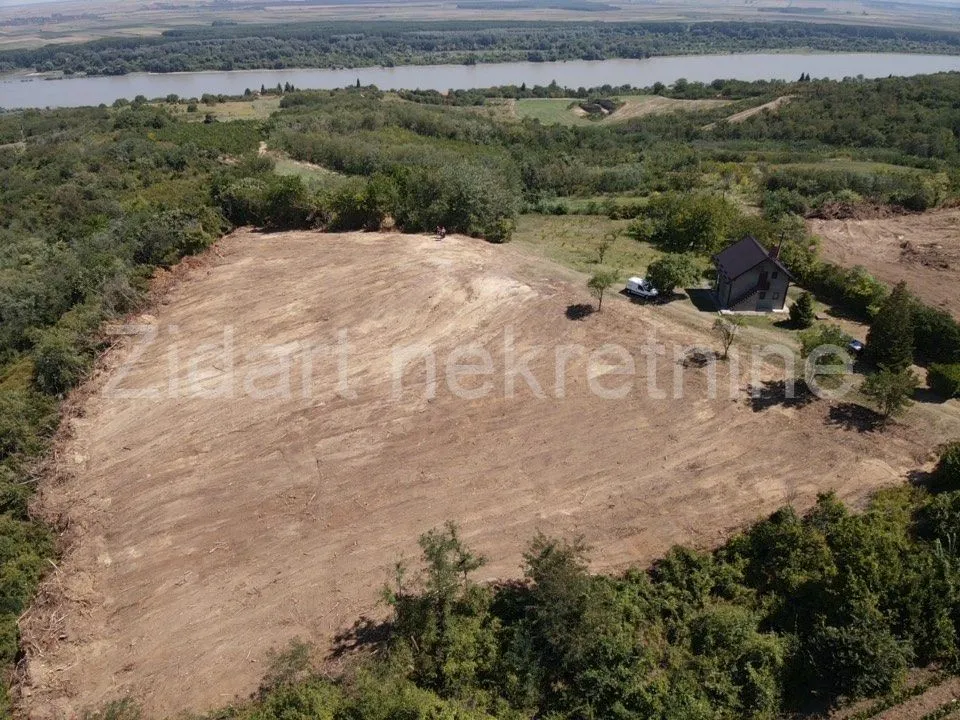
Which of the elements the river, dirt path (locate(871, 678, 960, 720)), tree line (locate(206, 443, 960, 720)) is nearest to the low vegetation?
tree line (locate(206, 443, 960, 720))

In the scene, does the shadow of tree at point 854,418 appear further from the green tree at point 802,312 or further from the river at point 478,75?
the river at point 478,75

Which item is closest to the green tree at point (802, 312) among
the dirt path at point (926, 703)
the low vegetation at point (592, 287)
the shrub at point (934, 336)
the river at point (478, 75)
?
the low vegetation at point (592, 287)

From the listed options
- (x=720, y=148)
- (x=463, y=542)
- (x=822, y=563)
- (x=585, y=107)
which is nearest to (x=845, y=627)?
(x=822, y=563)

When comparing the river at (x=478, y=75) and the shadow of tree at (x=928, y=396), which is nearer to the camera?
the shadow of tree at (x=928, y=396)

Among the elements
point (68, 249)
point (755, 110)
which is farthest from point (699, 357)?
point (755, 110)

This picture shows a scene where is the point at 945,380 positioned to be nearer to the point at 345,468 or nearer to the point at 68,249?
the point at 345,468
